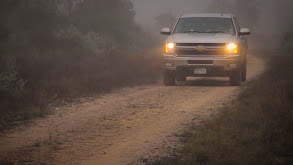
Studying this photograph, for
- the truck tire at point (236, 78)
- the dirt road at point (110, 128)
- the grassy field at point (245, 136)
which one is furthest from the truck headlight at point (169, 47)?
the grassy field at point (245, 136)

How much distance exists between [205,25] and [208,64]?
1643mm

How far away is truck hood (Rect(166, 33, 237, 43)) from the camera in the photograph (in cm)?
1226

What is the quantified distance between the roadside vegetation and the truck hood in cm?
246

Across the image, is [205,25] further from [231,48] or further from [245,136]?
[245,136]

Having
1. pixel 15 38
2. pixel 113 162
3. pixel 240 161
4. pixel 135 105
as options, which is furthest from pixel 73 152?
pixel 15 38

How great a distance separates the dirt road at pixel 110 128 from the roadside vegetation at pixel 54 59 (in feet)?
3.21

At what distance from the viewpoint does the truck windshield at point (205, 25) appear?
1312cm

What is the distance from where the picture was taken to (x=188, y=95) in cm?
1116

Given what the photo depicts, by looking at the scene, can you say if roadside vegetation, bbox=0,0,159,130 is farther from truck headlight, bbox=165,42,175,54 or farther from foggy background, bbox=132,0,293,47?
foggy background, bbox=132,0,293,47

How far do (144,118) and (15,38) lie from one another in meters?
11.2

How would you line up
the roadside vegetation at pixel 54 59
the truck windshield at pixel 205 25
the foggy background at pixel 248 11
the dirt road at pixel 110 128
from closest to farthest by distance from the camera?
the dirt road at pixel 110 128 → the roadside vegetation at pixel 54 59 → the truck windshield at pixel 205 25 → the foggy background at pixel 248 11

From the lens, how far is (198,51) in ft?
40.4

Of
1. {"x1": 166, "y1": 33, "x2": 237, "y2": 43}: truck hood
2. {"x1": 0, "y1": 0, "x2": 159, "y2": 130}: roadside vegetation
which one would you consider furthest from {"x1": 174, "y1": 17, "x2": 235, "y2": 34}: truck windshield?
{"x1": 0, "y1": 0, "x2": 159, "y2": 130}: roadside vegetation

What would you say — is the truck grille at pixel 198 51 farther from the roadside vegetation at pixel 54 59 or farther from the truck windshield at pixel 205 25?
the roadside vegetation at pixel 54 59
